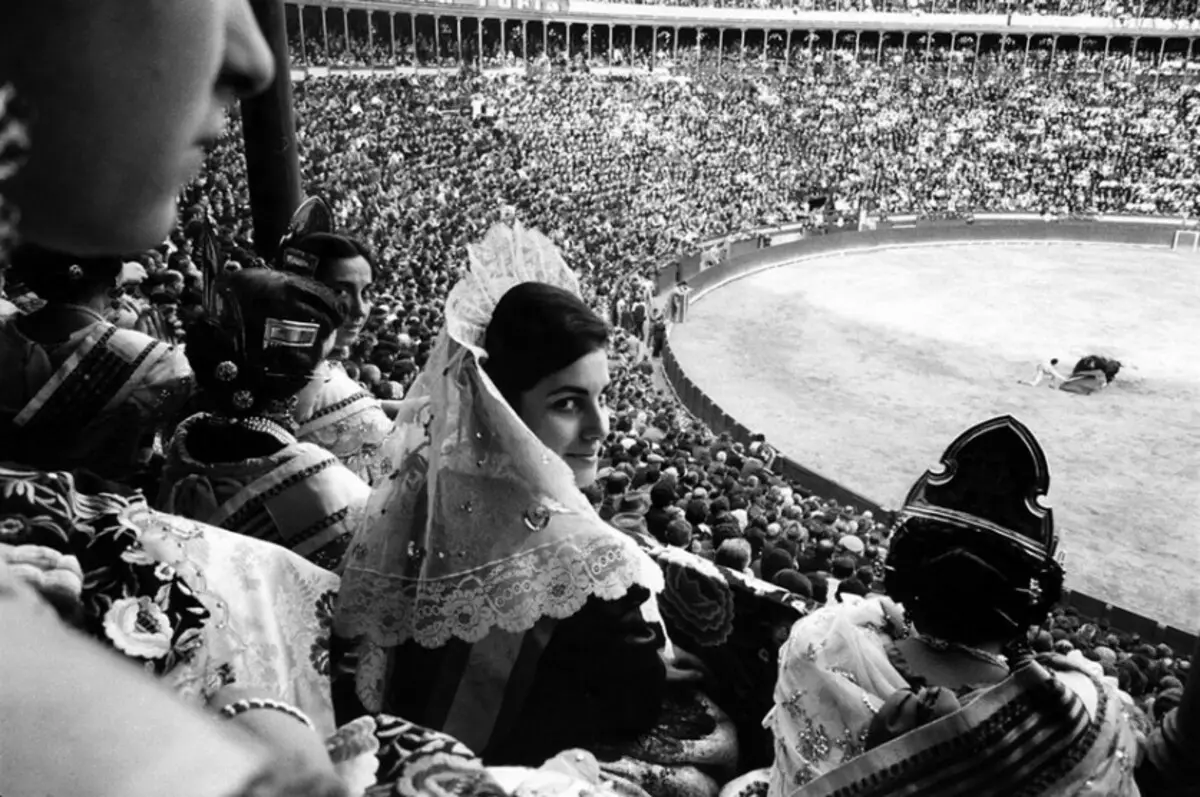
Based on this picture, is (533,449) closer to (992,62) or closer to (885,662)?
(885,662)

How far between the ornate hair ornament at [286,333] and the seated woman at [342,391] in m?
0.87

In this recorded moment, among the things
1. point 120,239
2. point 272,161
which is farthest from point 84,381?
point 272,161

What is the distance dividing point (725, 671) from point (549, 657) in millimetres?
779

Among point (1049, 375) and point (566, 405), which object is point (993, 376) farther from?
point (566, 405)

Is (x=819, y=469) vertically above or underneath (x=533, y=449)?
underneath

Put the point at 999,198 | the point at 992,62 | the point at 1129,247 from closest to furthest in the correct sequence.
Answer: the point at 1129,247
the point at 999,198
the point at 992,62

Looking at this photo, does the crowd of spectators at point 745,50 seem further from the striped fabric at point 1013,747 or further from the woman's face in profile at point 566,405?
the striped fabric at point 1013,747

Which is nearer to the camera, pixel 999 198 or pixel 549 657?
pixel 549 657

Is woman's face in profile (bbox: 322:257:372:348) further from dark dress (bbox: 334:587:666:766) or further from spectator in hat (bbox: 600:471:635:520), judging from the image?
spectator in hat (bbox: 600:471:635:520)

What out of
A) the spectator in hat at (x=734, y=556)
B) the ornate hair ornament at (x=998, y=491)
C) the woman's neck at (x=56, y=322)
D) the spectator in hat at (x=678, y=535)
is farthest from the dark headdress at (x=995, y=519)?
the spectator in hat at (x=678, y=535)

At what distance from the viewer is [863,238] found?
105ft

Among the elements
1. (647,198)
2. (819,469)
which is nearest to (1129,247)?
(647,198)

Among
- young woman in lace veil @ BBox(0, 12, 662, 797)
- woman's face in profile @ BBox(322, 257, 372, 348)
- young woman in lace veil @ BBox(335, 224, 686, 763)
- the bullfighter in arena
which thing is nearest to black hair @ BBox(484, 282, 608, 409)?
young woman in lace veil @ BBox(335, 224, 686, 763)

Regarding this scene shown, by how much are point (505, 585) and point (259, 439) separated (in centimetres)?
87
